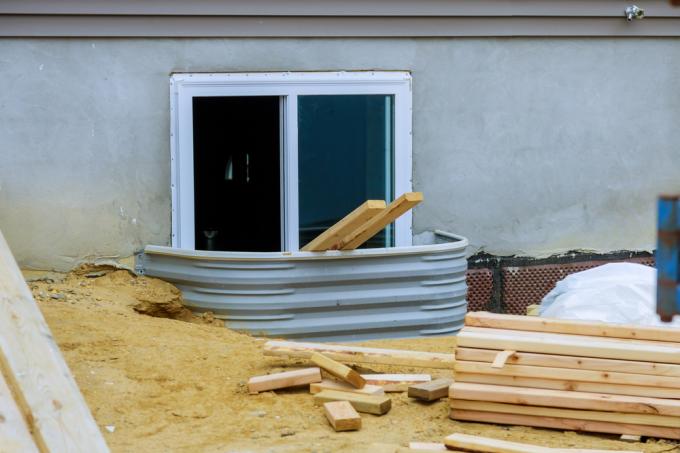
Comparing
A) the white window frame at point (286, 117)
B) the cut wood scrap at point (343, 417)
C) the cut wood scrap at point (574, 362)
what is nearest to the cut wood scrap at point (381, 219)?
the white window frame at point (286, 117)

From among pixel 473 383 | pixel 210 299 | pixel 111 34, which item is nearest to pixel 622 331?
pixel 473 383

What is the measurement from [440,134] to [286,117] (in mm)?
1445

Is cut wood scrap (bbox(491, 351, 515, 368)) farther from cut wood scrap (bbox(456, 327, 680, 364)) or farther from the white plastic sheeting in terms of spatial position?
the white plastic sheeting

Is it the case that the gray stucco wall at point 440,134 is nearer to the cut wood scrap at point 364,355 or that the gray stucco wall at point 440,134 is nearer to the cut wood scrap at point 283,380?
the cut wood scrap at point 364,355

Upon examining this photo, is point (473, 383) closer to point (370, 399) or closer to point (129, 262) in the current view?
point (370, 399)

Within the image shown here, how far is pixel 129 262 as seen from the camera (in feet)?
28.7

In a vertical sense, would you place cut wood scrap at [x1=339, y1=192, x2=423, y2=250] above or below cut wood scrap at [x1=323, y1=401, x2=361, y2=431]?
above

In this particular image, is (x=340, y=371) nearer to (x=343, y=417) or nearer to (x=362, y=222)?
(x=343, y=417)

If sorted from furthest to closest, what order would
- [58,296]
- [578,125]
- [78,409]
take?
1. [578,125]
2. [58,296]
3. [78,409]

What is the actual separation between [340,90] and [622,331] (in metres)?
3.73

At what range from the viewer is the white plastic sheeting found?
7821 millimetres

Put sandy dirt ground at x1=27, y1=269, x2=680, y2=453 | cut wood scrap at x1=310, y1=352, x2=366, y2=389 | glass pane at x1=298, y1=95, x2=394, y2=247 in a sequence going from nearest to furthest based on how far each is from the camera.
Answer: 1. sandy dirt ground at x1=27, y1=269, x2=680, y2=453
2. cut wood scrap at x1=310, y1=352, x2=366, y2=389
3. glass pane at x1=298, y1=95, x2=394, y2=247

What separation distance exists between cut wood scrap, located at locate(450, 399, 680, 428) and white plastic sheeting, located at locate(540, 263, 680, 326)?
1.71 meters

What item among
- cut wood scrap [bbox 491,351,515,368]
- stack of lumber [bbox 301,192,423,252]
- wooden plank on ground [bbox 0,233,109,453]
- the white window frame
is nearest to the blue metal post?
wooden plank on ground [bbox 0,233,109,453]
